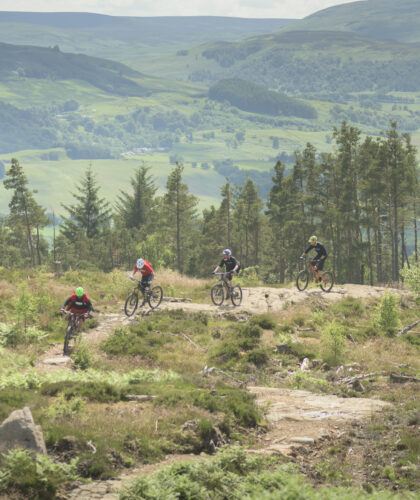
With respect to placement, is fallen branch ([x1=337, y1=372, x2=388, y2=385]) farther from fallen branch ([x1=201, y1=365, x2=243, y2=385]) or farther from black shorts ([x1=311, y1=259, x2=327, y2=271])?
black shorts ([x1=311, y1=259, x2=327, y2=271])

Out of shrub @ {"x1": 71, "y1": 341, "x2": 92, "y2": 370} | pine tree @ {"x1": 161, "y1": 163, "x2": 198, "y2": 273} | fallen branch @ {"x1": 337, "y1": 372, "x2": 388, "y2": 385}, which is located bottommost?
fallen branch @ {"x1": 337, "y1": 372, "x2": 388, "y2": 385}

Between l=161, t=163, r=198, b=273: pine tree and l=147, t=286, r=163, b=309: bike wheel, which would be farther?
l=161, t=163, r=198, b=273: pine tree

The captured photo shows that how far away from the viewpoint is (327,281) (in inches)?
1130

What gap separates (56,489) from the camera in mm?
8242

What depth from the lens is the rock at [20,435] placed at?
8.74 metres

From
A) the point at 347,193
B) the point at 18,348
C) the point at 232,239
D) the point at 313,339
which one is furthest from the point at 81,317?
the point at 232,239

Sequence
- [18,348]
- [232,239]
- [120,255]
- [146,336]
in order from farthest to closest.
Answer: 1. [120,255]
2. [232,239]
3. [146,336]
4. [18,348]

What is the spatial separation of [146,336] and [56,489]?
1226cm

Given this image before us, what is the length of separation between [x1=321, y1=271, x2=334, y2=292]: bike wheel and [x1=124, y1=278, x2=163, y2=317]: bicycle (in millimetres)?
9018

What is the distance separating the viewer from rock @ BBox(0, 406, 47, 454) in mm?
8742

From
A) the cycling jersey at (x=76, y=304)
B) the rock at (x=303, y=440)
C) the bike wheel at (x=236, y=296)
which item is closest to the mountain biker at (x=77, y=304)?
the cycling jersey at (x=76, y=304)

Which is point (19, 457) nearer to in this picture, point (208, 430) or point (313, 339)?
point (208, 430)

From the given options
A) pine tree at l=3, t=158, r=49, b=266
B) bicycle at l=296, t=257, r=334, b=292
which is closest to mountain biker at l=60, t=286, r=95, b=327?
bicycle at l=296, t=257, r=334, b=292

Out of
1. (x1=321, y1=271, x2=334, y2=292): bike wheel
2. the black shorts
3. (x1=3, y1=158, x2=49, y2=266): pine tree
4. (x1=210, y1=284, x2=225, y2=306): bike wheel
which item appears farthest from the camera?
(x1=3, y1=158, x2=49, y2=266): pine tree
